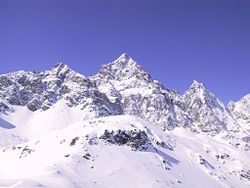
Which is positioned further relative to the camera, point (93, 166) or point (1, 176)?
point (93, 166)

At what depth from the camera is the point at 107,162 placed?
7481 cm

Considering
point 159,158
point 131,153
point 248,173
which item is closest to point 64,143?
point 131,153

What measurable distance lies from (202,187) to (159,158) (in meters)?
9.65

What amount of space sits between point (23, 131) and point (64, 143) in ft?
343

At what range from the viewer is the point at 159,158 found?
84.6m

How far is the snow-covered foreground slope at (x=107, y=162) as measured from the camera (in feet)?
217

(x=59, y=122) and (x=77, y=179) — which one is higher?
(x=59, y=122)

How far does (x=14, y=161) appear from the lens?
79.7m

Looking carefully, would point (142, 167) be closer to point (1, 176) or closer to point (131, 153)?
point (131, 153)

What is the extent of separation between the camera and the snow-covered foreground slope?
66.1 m

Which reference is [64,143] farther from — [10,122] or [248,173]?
[10,122]

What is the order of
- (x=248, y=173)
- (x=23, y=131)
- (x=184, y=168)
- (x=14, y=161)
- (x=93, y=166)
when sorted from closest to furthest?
(x=93, y=166) → (x=14, y=161) → (x=184, y=168) → (x=248, y=173) → (x=23, y=131)

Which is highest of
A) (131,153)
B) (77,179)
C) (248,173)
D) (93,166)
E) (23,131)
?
(23,131)

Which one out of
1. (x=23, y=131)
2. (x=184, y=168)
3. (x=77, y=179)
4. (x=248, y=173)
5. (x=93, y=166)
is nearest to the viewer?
(x=77, y=179)
